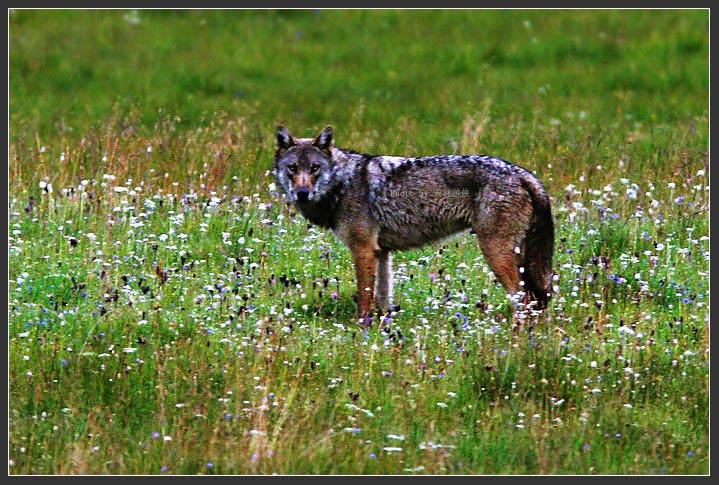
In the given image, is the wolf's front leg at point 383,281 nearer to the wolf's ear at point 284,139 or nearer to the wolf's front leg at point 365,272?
the wolf's front leg at point 365,272

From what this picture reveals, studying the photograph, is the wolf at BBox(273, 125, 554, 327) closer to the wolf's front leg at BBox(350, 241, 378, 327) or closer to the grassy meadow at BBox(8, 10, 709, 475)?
the wolf's front leg at BBox(350, 241, 378, 327)

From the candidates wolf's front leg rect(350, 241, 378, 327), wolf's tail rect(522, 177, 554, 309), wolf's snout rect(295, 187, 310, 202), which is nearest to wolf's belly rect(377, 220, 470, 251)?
wolf's front leg rect(350, 241, 378, 327)

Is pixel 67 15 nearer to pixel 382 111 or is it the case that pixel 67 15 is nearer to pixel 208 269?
pixel 382 111

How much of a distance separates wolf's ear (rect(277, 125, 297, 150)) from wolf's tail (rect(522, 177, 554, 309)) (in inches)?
73.8

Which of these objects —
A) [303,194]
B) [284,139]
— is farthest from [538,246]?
[284,139]

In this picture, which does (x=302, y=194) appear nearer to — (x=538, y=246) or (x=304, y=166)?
(x=304, y=166)

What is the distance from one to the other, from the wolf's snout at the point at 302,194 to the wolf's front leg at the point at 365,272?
550 mm

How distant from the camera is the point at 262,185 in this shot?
36.6 feet

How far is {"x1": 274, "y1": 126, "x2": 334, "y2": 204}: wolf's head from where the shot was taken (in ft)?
27.9

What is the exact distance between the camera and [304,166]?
8.57m

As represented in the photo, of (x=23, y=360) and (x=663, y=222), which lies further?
(x=663, y=222)

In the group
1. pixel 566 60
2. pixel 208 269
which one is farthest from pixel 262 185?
pixel 566 60

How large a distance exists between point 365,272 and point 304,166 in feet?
3.14

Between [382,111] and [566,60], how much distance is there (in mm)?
5013
